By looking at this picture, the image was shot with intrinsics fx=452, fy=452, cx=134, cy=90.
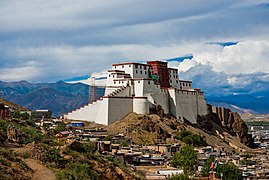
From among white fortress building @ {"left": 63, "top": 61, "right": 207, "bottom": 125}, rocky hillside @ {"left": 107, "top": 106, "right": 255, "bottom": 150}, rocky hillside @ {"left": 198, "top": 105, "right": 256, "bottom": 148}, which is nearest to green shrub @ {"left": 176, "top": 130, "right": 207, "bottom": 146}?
rocky hillside @ {"left": 107, "top": 106, "right": 255, "bottom": 150}

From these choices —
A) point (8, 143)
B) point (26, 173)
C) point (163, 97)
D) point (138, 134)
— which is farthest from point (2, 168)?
point (163, 97)

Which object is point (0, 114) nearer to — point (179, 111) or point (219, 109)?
point (179, 111)

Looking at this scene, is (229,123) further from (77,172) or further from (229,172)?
(77,172)

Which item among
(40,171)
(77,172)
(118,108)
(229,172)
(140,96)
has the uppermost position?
(140,96)

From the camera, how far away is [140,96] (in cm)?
7131

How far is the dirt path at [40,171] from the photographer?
64.2 feet

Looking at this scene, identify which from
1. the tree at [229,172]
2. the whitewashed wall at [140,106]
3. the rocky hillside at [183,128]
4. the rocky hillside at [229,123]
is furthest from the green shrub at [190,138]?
the tree at [229,172]

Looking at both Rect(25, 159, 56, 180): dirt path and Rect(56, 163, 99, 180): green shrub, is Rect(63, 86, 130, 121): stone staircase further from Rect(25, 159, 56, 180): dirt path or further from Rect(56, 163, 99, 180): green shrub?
Rect(25, 159, 56, 180): dirt path

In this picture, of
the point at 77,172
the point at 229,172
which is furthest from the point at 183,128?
the point at 77,172

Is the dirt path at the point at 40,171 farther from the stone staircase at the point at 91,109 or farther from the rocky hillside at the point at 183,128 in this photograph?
the stone staircase at the point at 91,109

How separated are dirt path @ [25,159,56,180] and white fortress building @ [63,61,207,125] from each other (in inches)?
1787

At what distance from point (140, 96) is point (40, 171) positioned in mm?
51330

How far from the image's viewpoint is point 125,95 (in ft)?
235

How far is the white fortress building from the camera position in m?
68.4
